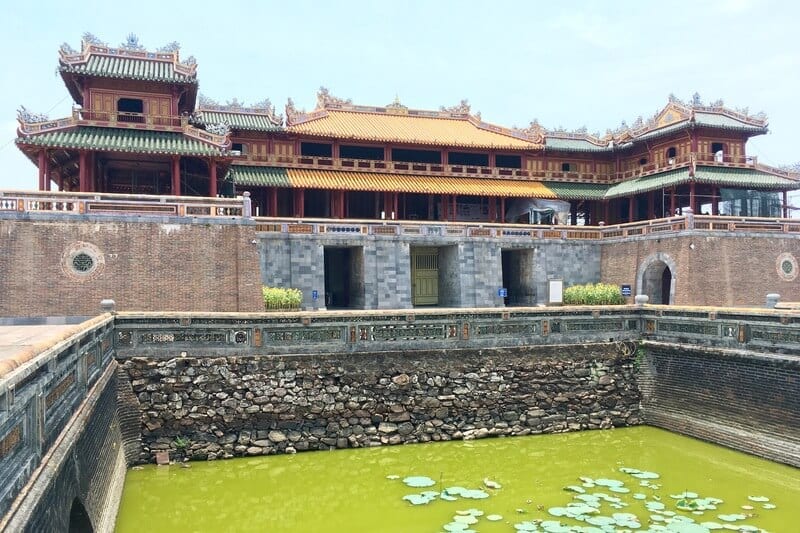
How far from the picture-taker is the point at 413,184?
30.0 metres

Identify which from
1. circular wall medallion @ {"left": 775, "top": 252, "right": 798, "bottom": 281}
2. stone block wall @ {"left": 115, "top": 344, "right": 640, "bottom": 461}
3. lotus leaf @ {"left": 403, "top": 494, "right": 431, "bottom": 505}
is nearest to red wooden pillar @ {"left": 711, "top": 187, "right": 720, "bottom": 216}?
circular wall medallion @ {"left": 775, "top": 252, "right": 798, "bottom": 281}

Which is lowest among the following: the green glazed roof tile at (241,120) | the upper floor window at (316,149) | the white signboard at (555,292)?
the white signboard at (555,292)

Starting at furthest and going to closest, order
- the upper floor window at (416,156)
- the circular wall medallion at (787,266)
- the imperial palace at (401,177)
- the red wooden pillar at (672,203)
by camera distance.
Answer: the upper floor window at (416,156), the red wooden pillar at (672,203), the circular wall medallion at (787,266), the imperial palace at (401,177)

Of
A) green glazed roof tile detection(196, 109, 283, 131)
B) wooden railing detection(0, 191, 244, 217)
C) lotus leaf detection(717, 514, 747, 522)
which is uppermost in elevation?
green glazed roof tile detection(196, 109, 283, 131)

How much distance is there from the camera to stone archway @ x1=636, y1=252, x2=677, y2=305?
89.7ft

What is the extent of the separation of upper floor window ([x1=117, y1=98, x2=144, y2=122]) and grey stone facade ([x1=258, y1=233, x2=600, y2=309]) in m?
6.40

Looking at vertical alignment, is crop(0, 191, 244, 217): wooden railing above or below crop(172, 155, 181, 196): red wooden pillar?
below

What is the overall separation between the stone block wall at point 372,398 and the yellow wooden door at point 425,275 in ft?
39.5

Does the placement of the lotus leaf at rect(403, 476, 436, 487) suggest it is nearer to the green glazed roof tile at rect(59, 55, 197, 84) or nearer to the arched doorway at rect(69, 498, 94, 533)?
the arched doorway at rect(69, 498, 94, 533)

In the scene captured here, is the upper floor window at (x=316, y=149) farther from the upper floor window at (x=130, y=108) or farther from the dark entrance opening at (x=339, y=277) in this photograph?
the upper floor window at (x=130, y=108)

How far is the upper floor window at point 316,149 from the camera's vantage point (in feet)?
99.0

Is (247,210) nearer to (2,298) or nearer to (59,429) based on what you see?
(2,298)

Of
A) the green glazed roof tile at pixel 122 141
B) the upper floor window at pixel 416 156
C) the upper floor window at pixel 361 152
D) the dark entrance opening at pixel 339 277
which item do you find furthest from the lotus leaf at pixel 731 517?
the upper floor window at pixel 416 156

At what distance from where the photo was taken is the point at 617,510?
10875 millimetres
